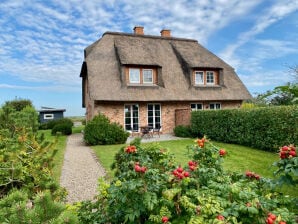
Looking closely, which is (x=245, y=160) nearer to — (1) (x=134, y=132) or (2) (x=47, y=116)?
(1) (x=134, y=132)

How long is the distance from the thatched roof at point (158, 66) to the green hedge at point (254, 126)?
15.2ft

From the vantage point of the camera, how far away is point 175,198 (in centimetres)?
243

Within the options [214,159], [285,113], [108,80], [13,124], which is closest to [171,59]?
[108,80]

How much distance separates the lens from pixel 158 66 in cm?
2109

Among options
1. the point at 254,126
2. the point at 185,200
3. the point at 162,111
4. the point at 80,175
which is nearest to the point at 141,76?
the point at 162,111

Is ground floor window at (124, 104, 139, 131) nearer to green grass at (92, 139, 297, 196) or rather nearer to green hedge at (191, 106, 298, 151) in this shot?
green hedge at (191, 106, 298, 151)

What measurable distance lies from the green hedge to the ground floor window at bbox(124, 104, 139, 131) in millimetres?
5502

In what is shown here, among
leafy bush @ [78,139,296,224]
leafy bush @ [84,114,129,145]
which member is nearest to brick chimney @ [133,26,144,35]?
leafy bush @ [84,114,129,145]

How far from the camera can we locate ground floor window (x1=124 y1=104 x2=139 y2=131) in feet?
67.0

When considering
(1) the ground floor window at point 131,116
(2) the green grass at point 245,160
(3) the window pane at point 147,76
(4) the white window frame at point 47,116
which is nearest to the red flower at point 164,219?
(2) the green grass at point 245,160

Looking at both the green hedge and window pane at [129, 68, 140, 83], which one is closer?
the green hedge

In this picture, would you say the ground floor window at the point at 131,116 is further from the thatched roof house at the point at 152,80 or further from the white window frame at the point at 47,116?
the white window frame at the point at 47,116

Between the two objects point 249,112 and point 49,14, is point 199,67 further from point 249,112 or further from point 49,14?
point 49,14

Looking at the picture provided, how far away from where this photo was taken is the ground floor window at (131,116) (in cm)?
2042
